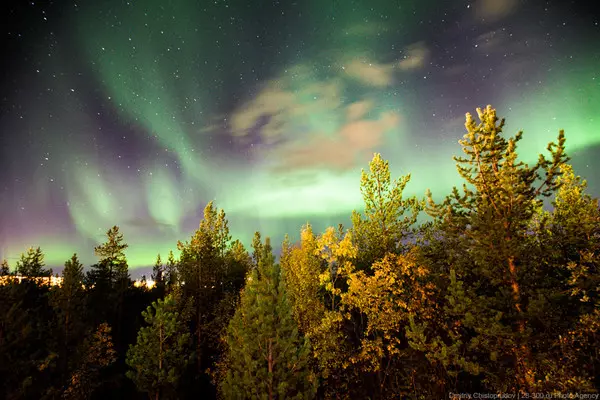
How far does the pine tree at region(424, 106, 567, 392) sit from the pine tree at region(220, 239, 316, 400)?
5.96 m

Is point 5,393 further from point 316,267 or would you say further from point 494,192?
point 494,192

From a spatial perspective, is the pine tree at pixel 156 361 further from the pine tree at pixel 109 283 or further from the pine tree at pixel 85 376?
the pine tree at pixel 109 283

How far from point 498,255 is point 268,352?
1094cm

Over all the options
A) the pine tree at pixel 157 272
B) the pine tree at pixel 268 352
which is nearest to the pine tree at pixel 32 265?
the pine tree at pixel 157 272

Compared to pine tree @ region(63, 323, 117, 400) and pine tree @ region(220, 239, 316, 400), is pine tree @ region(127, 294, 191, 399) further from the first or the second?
pine tree @ region(220, 239, 316, 400)

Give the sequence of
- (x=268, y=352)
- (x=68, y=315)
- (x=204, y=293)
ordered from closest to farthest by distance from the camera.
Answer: (x=268, y=352), (x=68, y=315), (x=204, y=293)

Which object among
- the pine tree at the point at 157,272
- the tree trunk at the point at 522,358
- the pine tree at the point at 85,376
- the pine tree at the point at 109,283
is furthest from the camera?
the pine tree at the point at 157,272

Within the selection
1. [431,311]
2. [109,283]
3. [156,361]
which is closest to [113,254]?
[109,283]

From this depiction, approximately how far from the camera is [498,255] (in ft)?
36.4

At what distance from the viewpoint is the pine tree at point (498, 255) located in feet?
35.1

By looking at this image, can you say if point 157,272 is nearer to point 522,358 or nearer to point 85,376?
point 85,376

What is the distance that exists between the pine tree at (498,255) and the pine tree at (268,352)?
5.96m

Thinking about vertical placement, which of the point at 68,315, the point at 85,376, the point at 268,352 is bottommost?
the point at 85,376

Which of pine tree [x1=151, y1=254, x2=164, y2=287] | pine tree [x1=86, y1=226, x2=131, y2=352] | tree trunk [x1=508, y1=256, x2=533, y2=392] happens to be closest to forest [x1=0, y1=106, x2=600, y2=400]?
tree trunk [x1=508, y1=256, x2=533, y2=392]
